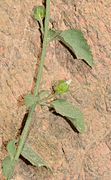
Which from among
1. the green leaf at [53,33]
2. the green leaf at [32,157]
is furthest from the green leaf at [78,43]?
the green leaf at [32,157]

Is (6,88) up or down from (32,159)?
up

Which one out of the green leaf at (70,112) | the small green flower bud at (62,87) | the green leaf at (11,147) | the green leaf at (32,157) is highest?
the small green flower bud at (62,87)

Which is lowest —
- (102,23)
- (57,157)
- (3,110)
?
(57,157)

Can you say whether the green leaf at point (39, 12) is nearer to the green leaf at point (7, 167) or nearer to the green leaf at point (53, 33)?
the green leaf at point (53, 33)

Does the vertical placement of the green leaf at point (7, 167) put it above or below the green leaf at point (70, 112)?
below

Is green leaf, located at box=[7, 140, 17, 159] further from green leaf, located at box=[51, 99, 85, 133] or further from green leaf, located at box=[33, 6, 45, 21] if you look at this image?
green leaf, located at box=[33, 6, 45, 21]

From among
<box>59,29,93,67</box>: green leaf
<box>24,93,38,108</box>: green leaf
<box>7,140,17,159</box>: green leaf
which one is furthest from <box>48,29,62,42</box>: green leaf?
<box>7,140,17,159</box>: green leaf

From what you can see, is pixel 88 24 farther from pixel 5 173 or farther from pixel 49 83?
pixel 5 173

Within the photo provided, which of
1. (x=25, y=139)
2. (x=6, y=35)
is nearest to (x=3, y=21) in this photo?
(x=6, y=35)
